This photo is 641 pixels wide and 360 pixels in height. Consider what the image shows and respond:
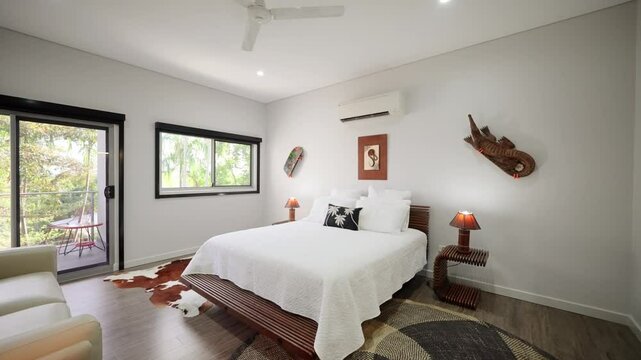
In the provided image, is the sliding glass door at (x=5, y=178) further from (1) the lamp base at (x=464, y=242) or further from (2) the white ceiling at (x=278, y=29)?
(1) the lamp base at (x=464, y=242)

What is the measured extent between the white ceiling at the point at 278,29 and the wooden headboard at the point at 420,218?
6.23 feet

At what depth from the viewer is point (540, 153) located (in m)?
2.52

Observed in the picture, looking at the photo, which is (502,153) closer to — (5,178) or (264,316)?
(264,316)

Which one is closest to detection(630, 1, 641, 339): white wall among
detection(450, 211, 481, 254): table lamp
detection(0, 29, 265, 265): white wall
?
detection(450, 211, 481, 254): table lamp

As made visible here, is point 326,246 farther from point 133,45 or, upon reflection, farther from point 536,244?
point 133,45

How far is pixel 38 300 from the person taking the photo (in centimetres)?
157

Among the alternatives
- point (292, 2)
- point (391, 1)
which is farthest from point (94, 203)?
point (391, 1)

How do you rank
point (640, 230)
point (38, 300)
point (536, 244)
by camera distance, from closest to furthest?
point (38, 300) < point (640, 230) < point (536, 244)

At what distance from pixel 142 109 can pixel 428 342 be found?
4.28 metres

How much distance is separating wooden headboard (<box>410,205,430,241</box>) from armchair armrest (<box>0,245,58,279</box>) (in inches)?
139

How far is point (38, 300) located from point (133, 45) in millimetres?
2666

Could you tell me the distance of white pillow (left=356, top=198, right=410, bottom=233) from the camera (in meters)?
2.89

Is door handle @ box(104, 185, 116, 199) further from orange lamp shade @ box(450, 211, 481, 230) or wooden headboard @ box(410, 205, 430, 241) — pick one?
orange lamp shade @ box(450, 211, 481, 230)

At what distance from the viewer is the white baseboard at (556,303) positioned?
2.18 m
